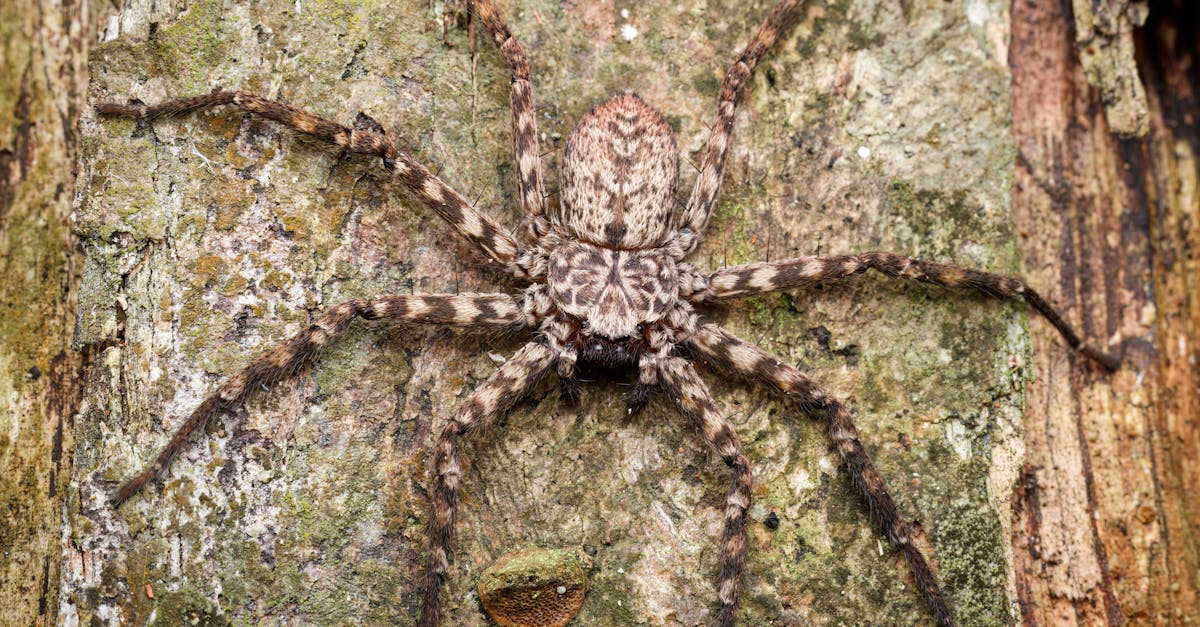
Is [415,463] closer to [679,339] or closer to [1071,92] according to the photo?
[679,339]

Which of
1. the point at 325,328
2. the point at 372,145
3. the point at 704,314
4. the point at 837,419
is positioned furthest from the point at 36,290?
the point at 837,419

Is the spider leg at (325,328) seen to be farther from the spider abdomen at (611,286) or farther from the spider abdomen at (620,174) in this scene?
the spider abdomen at (620,174)

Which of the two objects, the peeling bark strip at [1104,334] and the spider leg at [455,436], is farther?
the peeling bark strip at [1104,334]

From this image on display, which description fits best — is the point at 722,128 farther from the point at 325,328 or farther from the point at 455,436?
the point at 325,328

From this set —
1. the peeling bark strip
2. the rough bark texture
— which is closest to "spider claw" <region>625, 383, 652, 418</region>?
the peeling bark strip

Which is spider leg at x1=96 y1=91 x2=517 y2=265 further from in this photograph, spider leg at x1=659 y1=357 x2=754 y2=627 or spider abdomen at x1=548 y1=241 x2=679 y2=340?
spider leg at x1=659 y1=357 x2=754 y2=627

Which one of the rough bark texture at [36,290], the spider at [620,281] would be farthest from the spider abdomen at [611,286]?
the rough bark texture at [36,290]
